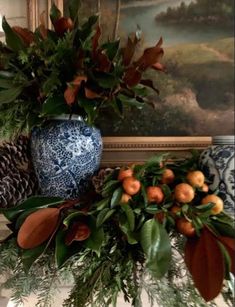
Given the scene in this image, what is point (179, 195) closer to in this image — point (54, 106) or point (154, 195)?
point (154, 195)

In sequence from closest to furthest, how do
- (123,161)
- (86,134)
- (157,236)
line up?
(157,236) → (86,134) → (123,161)

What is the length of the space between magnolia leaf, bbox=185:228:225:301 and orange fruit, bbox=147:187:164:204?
8 cm

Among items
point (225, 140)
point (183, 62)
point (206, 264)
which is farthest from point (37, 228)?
point (183, 62)

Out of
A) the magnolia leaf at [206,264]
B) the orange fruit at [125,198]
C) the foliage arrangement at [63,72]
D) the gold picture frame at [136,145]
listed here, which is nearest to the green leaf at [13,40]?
the foliage arrangement at [63,72]

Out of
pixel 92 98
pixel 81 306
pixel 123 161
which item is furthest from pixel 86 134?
pixel 81 306

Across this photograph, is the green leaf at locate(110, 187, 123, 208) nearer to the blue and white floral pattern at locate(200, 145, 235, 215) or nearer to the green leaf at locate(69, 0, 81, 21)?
the blue and white floral pattern at locate(200, 145, 235, 215)

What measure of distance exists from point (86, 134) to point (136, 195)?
15cm

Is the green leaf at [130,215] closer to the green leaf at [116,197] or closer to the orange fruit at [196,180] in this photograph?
the green leaf at [116,197]

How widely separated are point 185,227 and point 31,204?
0.86 ft

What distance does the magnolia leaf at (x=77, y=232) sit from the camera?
0.51 m

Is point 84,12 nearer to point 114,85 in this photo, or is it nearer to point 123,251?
point 114,85

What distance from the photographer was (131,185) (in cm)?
53

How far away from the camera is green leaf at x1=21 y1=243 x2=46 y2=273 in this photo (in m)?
0.52

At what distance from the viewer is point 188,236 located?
53 cm
